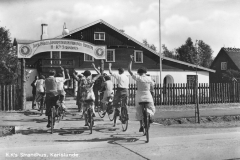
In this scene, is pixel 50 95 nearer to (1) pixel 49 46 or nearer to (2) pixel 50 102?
(2) pixel 50 102

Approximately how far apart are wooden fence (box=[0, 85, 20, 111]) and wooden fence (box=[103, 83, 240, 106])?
20.2 ft

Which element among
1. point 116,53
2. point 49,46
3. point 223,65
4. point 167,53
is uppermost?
point 167,53

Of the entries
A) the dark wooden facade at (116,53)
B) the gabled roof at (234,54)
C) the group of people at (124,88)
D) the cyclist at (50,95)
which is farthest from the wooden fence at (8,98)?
the gabled roof at (234,54)

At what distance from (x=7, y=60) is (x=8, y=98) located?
17121mm

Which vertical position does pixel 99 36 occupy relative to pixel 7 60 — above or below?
above

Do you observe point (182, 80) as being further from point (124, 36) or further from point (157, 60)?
point (124, 36)

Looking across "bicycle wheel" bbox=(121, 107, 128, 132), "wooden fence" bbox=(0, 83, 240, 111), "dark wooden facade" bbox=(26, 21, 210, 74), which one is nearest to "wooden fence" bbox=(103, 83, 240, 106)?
"wooden fence" bbox=(0, 83, 240, 111)

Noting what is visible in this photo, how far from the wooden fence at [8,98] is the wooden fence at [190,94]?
6.15m

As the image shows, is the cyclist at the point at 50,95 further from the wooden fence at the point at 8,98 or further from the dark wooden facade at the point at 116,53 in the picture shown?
the dark wooden facade at the point at 116,53

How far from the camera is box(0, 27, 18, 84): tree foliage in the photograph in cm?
2923

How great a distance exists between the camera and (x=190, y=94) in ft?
63.2

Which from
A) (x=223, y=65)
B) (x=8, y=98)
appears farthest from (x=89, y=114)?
(x=223, y=65)

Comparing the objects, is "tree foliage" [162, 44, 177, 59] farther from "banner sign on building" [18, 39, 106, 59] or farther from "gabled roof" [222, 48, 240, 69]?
"banner sign on building" [18, 39, 106, 59]

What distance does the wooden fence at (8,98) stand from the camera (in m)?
15.2
